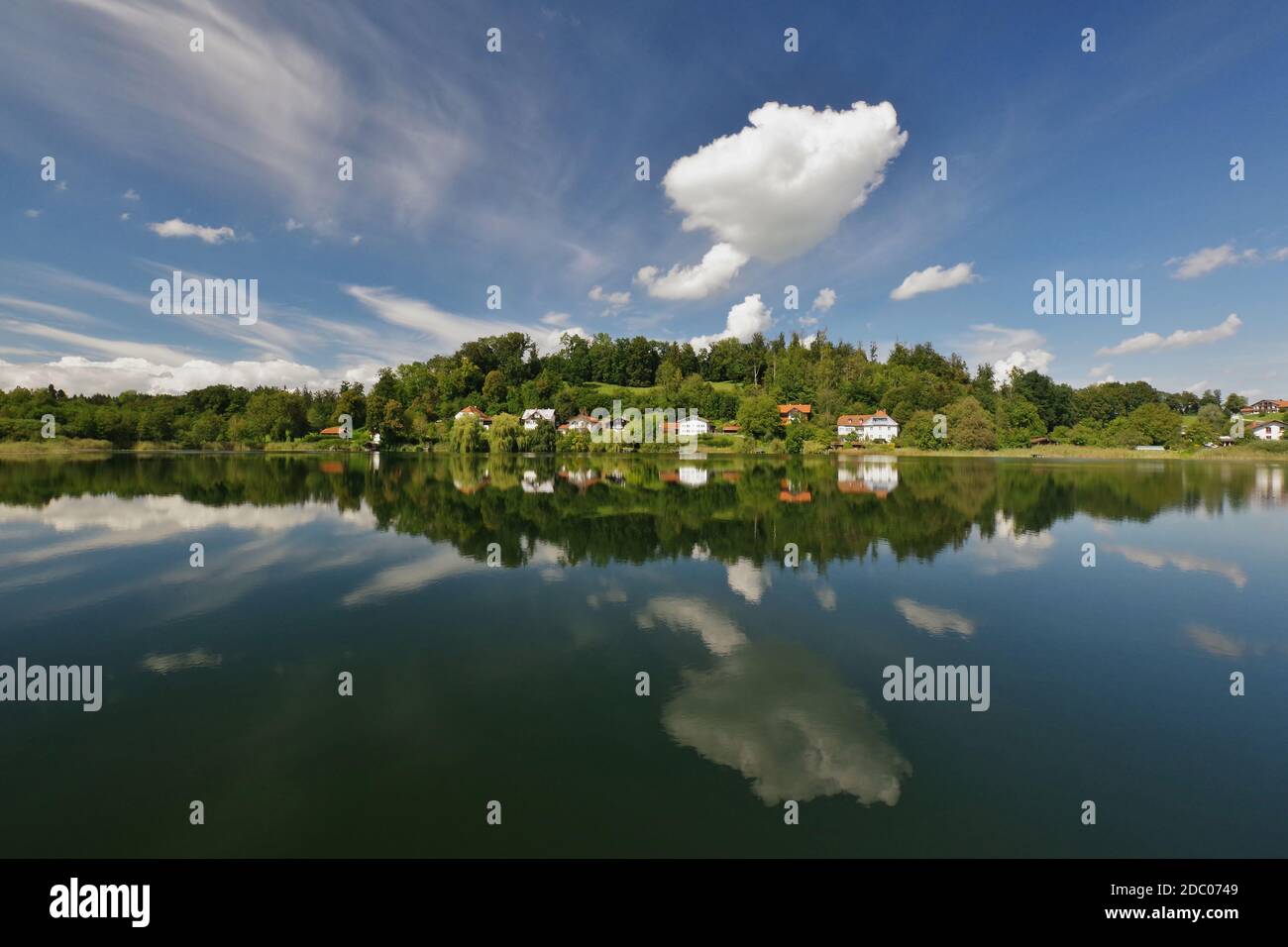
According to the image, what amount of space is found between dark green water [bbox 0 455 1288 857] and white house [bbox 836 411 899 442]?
9794 cm

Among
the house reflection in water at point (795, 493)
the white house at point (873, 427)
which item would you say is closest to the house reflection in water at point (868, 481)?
the house reflection in water at point (795, 493)

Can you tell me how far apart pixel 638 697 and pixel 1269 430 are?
161 m

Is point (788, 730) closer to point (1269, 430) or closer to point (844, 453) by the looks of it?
point (844, 453)

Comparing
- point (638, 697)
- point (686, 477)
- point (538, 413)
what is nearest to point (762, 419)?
point (538, 413)

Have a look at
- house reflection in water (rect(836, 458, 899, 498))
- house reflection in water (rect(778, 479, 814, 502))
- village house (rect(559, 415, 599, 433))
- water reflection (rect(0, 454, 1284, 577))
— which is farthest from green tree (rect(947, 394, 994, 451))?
village house (rect(559, 415, 599, 433))

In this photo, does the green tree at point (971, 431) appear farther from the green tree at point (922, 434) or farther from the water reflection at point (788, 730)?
the water reflection at point (788, 730)

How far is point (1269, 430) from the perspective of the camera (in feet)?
341

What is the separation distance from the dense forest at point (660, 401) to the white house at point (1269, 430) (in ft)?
33.9

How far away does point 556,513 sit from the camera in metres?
26.4

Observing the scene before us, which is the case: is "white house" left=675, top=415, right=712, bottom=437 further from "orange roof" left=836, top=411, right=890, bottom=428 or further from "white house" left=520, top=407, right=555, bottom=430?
"orange roof" left=836, top=411, right=890, bottom=428

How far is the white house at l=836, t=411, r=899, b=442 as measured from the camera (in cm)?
11438

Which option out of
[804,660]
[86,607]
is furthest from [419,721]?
[86,607]
